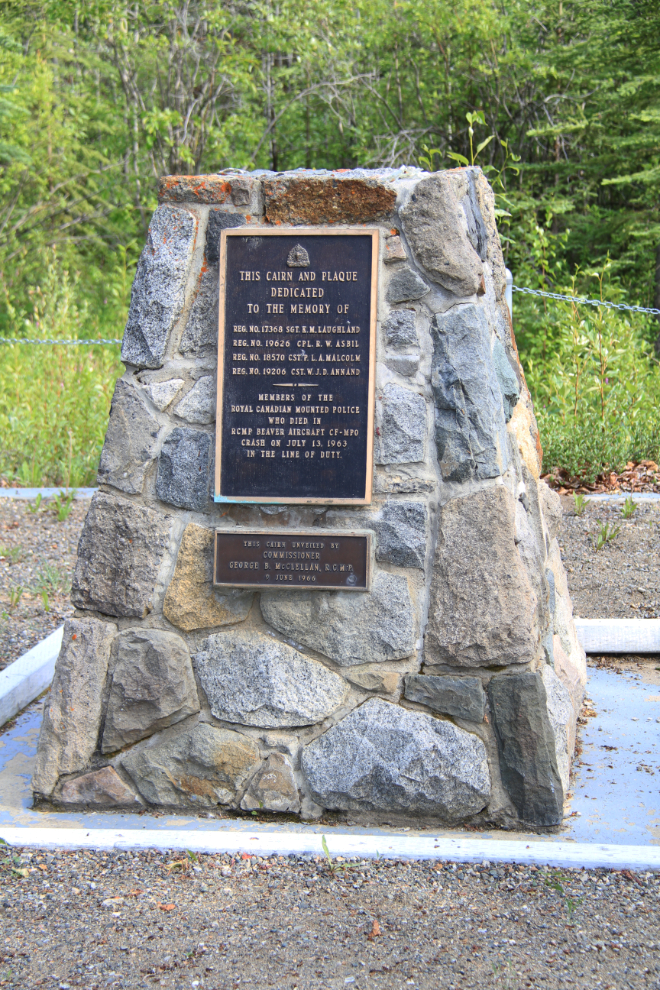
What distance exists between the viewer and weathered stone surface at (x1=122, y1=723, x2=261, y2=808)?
2.96m

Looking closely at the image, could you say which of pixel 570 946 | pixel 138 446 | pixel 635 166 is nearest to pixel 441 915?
pixel 570 946

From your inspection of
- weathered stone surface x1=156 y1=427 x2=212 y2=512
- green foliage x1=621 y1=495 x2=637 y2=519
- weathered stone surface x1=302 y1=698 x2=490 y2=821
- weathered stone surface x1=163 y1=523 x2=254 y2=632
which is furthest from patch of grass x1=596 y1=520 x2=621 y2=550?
weathered stone surface x1=156 y1=427 x2=212 y2=512

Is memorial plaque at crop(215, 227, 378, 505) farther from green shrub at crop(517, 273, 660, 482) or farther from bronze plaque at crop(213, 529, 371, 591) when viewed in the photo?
green shrub at crop(517, 273, 660, 482)

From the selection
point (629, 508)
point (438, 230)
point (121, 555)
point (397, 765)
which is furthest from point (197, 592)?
point (629, 508)

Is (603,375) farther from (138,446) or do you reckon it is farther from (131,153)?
(131,153)

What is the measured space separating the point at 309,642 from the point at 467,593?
550 millimetres

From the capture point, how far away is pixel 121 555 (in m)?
3.00

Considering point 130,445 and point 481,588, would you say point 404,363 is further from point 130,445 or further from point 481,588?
point 130,445

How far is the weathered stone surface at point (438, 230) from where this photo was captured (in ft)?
9.25

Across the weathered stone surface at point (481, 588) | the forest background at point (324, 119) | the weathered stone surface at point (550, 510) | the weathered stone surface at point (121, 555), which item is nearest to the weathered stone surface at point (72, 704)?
the weathered stone surface at point (121, 555)

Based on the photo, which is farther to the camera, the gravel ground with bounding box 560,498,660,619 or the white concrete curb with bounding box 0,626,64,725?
the gravel ground with bounding box 560,498,660,619

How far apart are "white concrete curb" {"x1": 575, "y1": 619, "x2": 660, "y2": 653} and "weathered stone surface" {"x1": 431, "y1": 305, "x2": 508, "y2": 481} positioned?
1874 millimetres

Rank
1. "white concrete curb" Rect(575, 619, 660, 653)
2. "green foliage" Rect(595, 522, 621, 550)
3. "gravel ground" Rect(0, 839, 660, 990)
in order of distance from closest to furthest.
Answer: "gravel ground" Rect(0, 839, 660, 990) < "white concrete curb" Rect(575, 619, 660, 653) < "green foliage" Rect(595, 522, 621, 550)

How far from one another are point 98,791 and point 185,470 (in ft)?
3.73
